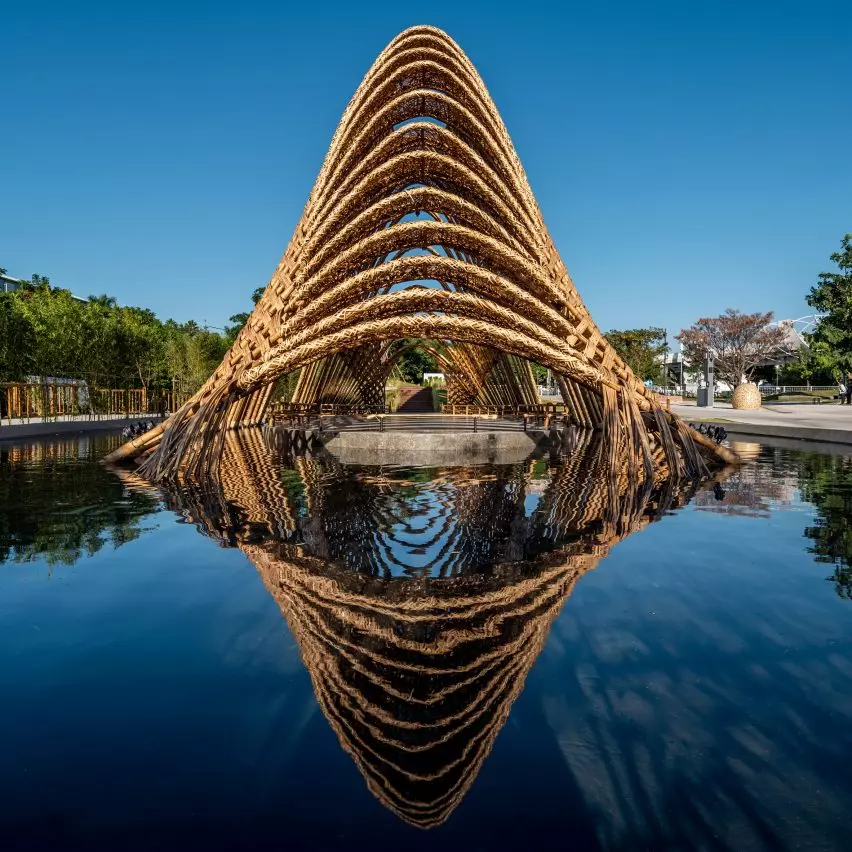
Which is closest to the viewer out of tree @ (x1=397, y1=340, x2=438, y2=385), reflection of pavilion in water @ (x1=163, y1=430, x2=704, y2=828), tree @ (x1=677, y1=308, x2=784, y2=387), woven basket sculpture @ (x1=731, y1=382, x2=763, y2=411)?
reflection of pavilion in water @ (x1=163, y1=430, x2=704, y2=828)

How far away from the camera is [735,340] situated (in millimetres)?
62875

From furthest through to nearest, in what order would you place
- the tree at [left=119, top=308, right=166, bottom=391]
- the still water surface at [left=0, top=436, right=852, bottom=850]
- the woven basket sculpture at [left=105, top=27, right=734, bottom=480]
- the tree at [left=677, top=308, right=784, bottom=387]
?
the tree at [left=677, top=308, right=784, bottom=387] → the tree at [left=119, top=308, right=166, bottom=391] → the woven basket sculpture at [left=105, top=27, right=734, bottom=480] → the still water surface at [left=0, top=436, right=852, bottom=850]

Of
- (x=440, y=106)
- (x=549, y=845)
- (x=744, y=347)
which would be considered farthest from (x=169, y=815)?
(x=744, y=347)

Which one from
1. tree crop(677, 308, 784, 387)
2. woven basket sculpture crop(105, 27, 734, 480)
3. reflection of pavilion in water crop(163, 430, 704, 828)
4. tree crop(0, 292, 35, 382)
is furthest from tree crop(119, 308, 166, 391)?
tree crop(677, 308, 784, 387)

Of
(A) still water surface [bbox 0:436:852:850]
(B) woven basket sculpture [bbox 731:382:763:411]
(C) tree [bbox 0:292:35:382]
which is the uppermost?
(C) tree [bbox 0:292:35:382]

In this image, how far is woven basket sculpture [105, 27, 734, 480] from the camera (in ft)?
41.2

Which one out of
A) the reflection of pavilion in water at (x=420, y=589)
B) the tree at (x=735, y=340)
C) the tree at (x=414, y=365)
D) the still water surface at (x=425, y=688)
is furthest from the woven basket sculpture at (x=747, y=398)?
the still water surface at (x=425, y=688)

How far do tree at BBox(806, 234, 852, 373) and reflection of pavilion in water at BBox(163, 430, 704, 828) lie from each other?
123ft

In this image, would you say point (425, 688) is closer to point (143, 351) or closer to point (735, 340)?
point (143, 351)

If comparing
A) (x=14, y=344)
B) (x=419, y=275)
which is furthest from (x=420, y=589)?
(x=14, y=344)

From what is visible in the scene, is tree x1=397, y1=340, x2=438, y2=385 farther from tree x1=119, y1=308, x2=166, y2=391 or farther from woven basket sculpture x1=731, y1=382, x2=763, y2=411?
woven basket sculpture x1=731, y1=382, x2=763, y2=411

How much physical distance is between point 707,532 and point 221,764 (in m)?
6.65

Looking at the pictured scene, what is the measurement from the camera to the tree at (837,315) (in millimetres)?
41062

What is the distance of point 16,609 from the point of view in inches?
195
